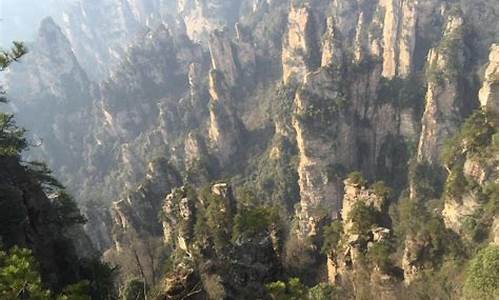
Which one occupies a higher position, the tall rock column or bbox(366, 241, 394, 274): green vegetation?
the tall rock column

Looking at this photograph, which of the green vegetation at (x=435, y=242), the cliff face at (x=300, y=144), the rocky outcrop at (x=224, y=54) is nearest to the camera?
the green vegetation at (x=435, y=242)

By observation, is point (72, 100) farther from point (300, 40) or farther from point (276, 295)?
point (276, 295)

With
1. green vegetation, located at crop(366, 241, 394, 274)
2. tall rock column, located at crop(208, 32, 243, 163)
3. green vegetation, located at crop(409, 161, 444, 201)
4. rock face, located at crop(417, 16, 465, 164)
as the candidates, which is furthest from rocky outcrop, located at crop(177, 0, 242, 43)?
green vegetation, located at crop(366, 241, 394, 274)

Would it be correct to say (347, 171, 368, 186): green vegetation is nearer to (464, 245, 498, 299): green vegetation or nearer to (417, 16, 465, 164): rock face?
(464, 245, 498, 299): green vegetation

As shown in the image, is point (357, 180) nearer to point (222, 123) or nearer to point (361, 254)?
point (361, 254)

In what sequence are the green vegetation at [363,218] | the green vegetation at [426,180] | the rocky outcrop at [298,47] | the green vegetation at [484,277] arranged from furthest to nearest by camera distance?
the rocky outcrop at [298,47] → the green vegetation at [426,180] → the green vegetation at [363,218] → the green vegetation at [484,277]

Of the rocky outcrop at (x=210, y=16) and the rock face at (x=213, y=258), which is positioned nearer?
the rock face at (x=213, y=258)

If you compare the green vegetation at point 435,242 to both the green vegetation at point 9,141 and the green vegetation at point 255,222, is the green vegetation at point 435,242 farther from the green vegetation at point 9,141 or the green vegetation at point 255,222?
the green vegetation at point 9,141

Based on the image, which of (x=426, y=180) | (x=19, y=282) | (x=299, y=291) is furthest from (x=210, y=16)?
(x=19, y=282)

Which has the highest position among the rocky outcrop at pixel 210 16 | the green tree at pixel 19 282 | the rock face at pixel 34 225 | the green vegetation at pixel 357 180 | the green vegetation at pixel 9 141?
the rocky outcrop at pixel 210 16

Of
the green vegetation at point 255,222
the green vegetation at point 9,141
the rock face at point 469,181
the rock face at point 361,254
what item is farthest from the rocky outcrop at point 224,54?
the green vegetation at point 9,141
